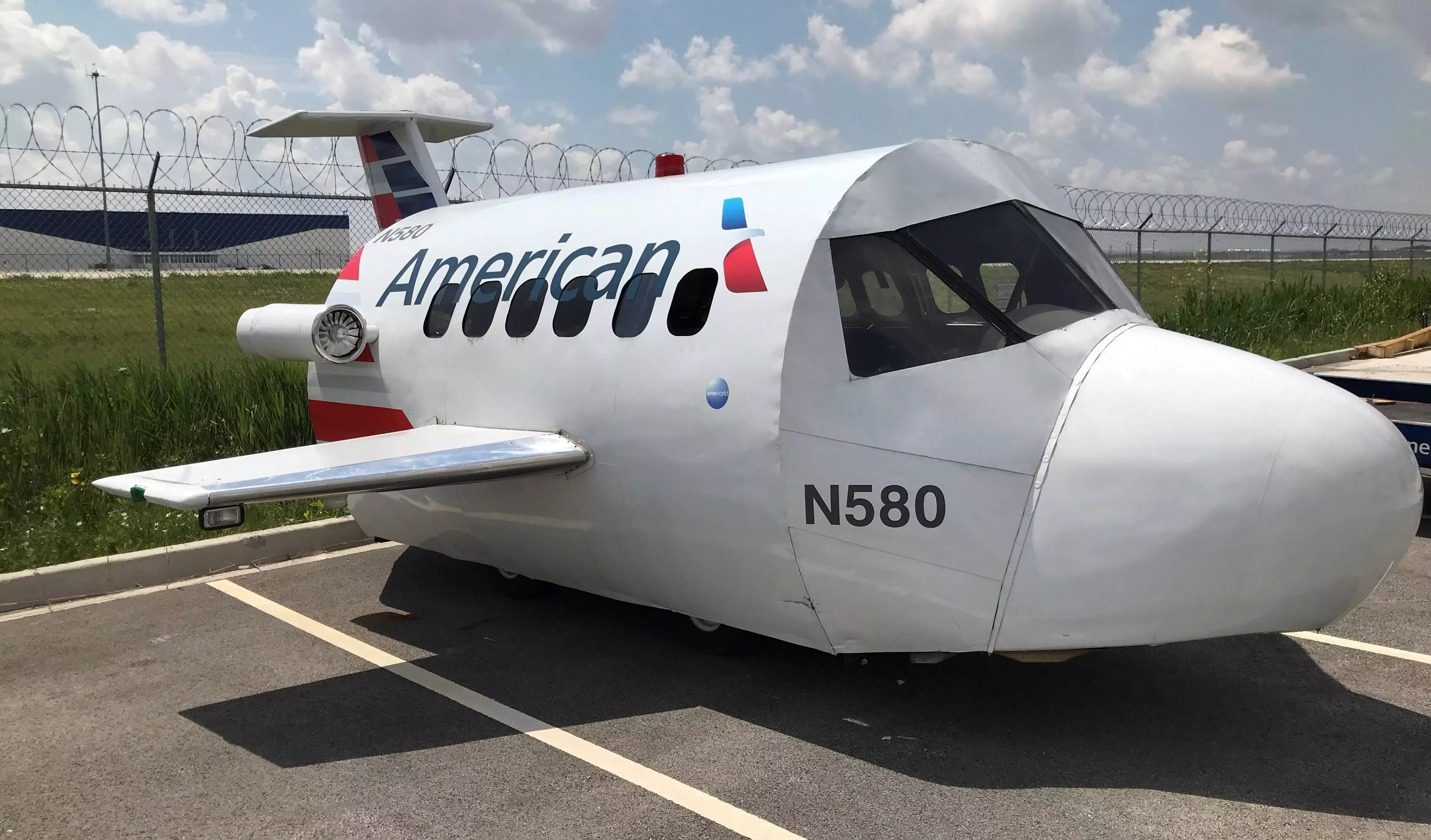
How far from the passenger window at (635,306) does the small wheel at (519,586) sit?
218cm

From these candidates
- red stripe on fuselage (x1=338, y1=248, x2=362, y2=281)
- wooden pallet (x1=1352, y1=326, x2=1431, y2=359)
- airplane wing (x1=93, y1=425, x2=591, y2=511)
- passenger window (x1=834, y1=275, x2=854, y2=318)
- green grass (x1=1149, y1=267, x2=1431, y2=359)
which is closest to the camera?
passenger window (x1=834, y1=275, x2=854, y2=318)

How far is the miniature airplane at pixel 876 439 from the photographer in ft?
13.8

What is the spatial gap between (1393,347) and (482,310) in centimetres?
1225

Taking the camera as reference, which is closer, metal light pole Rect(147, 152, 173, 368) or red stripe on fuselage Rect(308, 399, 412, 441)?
red stripe on fuselage Rect(308, 399, 412, 441)

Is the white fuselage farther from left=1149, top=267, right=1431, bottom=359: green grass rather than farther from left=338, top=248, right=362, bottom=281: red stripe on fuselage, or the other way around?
left=1149, top=267, right=1431, bottom=359: green grass

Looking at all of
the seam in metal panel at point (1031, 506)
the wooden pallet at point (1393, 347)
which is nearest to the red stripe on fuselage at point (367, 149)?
the seam in metal panel at point (1031, 506)

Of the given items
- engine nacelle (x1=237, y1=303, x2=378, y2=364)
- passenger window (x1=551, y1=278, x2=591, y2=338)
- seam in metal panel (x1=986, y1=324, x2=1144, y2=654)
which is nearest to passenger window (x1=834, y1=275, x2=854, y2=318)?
seam in metal panel (x1=986, y1=324, x2=1144, y2=654)

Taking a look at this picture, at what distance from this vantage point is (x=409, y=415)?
6.72 meters

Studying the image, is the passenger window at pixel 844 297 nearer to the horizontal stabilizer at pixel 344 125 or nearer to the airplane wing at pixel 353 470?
the airplane wing at pixel 353 470

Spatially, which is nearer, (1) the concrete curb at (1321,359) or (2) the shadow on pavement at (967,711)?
(2) the shadow on pavement at (967,711)

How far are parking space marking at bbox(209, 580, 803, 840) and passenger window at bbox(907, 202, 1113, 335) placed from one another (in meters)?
2.29

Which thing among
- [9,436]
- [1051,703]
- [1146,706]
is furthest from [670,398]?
[9,436]

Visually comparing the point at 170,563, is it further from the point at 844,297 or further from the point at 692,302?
the point at 844,297

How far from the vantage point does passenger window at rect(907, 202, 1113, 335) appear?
4832 mm
